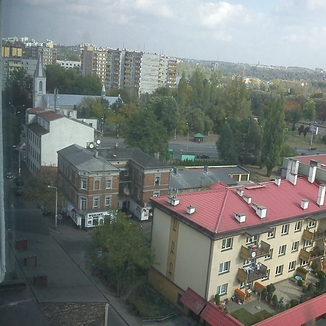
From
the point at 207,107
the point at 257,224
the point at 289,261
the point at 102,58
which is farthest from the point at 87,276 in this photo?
the point at 102,58

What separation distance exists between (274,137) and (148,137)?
12.8 ft

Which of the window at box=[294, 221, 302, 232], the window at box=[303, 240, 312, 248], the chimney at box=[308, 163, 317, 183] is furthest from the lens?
the chimney at box=[308, 163, 317, 183]

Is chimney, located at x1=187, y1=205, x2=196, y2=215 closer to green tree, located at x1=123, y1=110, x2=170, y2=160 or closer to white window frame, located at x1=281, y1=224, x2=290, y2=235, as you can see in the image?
white window frame, located at x1=281, y1=224, x2=290, y2=235

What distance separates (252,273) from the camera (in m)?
5.50

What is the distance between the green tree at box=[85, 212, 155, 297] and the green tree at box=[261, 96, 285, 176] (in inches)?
309

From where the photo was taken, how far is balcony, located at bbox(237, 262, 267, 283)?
5.39 metres

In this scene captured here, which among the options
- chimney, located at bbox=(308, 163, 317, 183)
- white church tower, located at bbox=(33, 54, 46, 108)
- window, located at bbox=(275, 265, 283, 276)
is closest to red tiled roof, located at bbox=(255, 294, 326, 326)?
window, located at bbox=(275, 265, 283, 276)

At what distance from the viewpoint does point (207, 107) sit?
67.4 ft

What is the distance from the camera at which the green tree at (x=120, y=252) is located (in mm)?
5461

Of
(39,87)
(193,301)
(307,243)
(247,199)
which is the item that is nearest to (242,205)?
(247,199)

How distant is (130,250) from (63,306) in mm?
1261

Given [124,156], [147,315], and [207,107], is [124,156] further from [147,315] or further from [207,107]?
[207,107]

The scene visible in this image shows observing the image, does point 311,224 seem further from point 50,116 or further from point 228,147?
point 228,147

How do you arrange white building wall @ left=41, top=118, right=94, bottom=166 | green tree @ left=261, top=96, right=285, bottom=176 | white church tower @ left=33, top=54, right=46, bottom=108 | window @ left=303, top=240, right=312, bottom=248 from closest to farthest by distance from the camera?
window @ left=303, top=240, right=312, bottom=248 → white building wall @ left=41, top=118, right=94, bottom=166 → green tree @ left=261, top=96, right=285, bottom=176 → white church tower @ left=33, top=54, right=46, bottom=108
